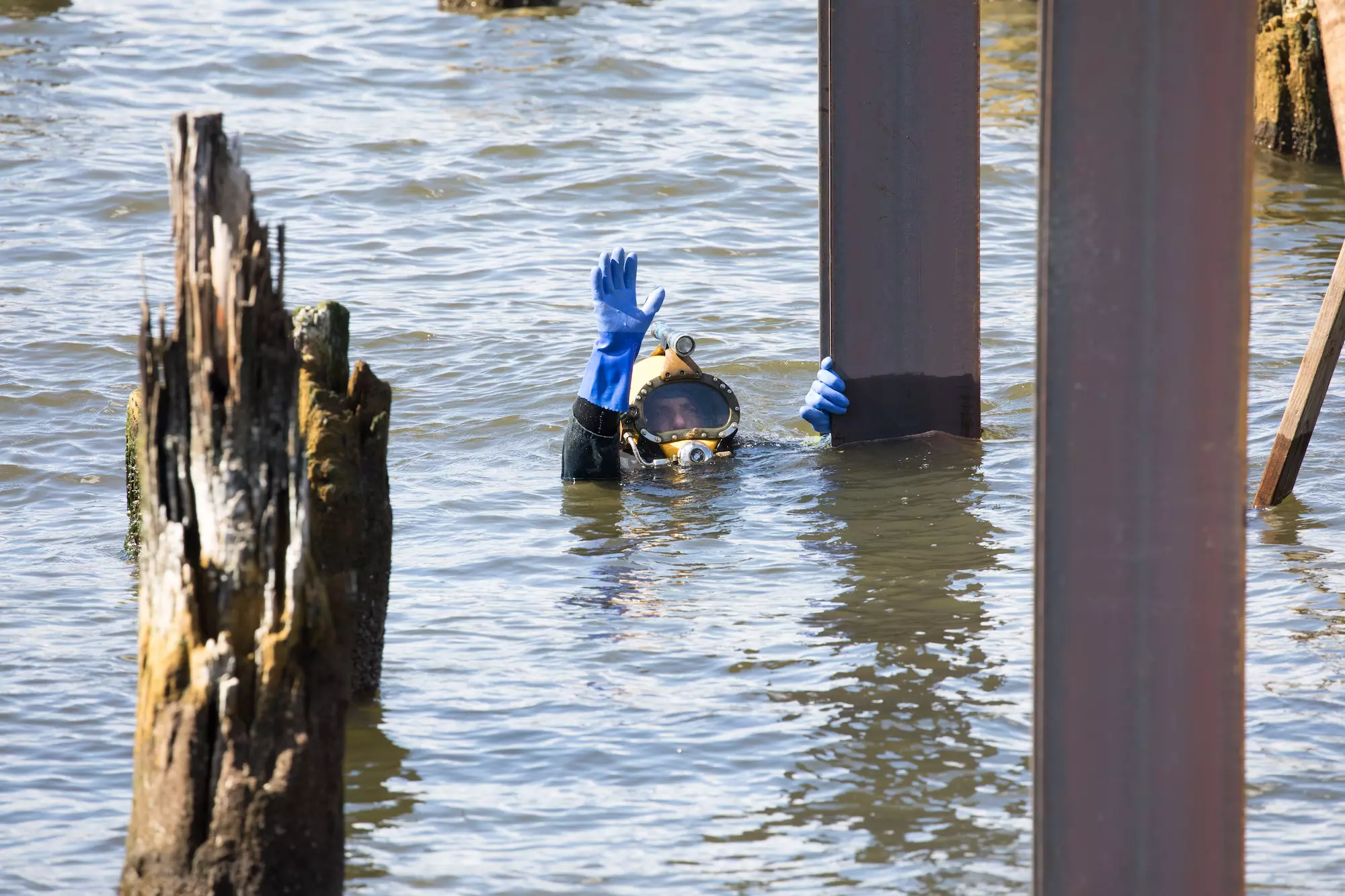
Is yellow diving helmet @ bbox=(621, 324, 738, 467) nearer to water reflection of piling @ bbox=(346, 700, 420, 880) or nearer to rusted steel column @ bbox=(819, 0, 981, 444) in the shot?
rusted steel column @ bbox=(819, 0, 981, 444)

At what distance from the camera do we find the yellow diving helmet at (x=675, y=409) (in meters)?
6.29

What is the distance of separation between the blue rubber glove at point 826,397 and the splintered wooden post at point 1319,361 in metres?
1.54

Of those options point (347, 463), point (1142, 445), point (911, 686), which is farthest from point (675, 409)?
point (1142, 445)

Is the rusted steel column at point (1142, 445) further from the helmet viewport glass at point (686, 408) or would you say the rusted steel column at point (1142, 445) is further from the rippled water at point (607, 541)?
the helmet viewport glass at point (686, 408)

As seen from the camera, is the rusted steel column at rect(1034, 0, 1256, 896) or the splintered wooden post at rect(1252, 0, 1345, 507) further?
the splintered wooden post at rect(1252, 0, 1345, 507)

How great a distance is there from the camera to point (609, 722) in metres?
4.31

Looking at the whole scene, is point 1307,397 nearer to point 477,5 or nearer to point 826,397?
point 826,397

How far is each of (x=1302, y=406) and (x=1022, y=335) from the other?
3.10 meters

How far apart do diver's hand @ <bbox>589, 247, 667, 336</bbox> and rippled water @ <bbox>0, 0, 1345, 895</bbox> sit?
0.69m

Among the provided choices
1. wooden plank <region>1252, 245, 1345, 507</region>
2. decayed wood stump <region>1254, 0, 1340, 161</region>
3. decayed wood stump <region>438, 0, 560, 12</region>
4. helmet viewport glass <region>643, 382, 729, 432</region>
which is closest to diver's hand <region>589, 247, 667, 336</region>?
helmet viewport glass <region>643, 382, 729, 432</region>

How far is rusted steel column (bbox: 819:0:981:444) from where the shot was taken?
5945 millimetres

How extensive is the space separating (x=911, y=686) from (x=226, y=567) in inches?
83.5

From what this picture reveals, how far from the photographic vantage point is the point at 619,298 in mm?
6082

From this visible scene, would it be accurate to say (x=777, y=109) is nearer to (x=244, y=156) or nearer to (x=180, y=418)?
(x=244, y=156)
